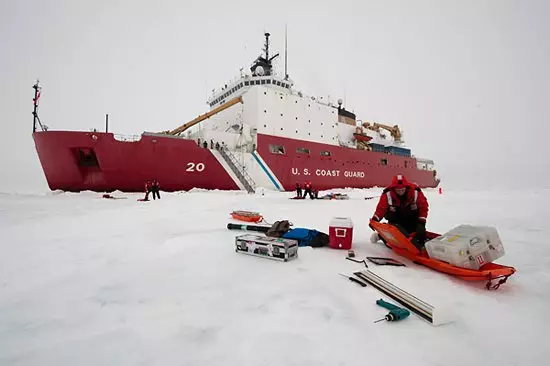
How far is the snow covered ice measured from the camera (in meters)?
1.19

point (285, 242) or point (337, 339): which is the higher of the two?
point (285, 242)

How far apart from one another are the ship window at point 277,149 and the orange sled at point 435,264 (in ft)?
34.7

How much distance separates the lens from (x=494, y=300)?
180cm

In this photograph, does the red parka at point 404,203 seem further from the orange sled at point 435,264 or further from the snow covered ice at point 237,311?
the snow covered ice at point 237,311

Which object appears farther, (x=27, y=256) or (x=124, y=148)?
(x=124, y=148)

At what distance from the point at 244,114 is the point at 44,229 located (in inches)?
464

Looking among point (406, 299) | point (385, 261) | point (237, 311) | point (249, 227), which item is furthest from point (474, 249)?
point (249, 227)

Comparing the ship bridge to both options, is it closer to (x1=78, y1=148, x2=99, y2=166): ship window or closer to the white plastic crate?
(x1=78, y1=148, x2=99, y2=166): ship window

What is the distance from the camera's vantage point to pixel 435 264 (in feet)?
7.54

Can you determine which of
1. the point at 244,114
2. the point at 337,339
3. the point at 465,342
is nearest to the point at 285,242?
the point at 337,339

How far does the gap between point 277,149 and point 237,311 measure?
40.4 feet

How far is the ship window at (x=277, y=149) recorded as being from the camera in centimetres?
1334

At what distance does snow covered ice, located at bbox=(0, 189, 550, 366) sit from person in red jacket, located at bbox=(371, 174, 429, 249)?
390mm

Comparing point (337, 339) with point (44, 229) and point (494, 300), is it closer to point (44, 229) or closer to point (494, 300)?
point (494, 300)
